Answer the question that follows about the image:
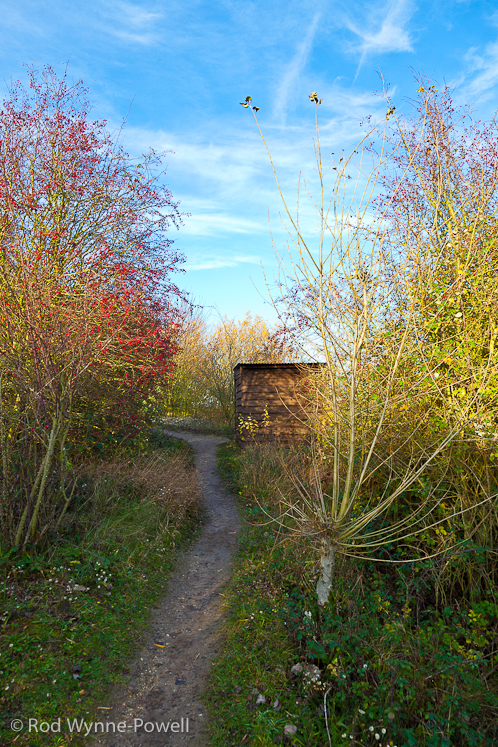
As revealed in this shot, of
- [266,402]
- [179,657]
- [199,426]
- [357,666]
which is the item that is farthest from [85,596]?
[199,426]

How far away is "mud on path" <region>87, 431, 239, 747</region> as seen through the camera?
10.2 ft

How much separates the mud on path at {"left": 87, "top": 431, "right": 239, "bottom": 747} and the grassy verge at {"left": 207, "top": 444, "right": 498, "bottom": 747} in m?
0.18

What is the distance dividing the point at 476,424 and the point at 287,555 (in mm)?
2621

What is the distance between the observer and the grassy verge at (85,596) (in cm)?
321

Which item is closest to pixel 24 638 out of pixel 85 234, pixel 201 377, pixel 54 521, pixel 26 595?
pixel 26 595

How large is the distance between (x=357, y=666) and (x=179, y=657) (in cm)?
163

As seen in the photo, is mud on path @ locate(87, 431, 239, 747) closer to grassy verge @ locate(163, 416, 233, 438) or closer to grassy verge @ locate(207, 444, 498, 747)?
grassy verge @ locate(207, 444, 498, 747)

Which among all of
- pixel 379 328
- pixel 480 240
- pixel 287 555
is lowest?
pixel 287 555

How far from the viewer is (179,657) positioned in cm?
392

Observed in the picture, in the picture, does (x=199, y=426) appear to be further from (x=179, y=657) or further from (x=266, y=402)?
(x=179, y=657)

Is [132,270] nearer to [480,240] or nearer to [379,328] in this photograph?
[379,328]

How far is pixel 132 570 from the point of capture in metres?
5.07

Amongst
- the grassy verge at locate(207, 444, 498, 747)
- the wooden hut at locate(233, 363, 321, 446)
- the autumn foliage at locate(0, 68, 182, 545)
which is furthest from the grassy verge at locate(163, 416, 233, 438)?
the grassy verge at locate(207, 444, 498, 747)

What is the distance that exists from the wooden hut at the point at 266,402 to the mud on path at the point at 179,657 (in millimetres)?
5812
